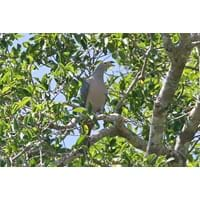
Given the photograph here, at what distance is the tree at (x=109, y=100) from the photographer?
10.6ft

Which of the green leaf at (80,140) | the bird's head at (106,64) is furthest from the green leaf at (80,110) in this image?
the bird's head at (106,64)

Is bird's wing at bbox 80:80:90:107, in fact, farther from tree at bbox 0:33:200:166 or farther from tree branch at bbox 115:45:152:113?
tree branch at bbox 115:45:152:113

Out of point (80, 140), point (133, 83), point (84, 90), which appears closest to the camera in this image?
point (80, 140)

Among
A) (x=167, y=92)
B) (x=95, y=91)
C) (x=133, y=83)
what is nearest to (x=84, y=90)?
(x=95, y=91)

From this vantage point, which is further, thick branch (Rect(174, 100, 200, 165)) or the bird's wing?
thick branch (Rect(174, 100, 200, 165))

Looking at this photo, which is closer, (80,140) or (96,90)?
(80,140)

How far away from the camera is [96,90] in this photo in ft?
11.3

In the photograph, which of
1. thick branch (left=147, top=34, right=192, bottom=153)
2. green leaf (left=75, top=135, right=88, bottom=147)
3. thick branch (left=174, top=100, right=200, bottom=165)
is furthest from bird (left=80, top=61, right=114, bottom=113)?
thick branch (left=174, top=100, right=200, bottom=165)

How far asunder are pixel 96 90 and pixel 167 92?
330 millimetres

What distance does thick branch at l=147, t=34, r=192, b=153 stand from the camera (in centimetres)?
344

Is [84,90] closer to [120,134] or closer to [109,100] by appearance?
[109,100]

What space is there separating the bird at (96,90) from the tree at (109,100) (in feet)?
0.11

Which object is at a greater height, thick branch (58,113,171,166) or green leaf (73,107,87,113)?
green leaf (73,107,87,113)
